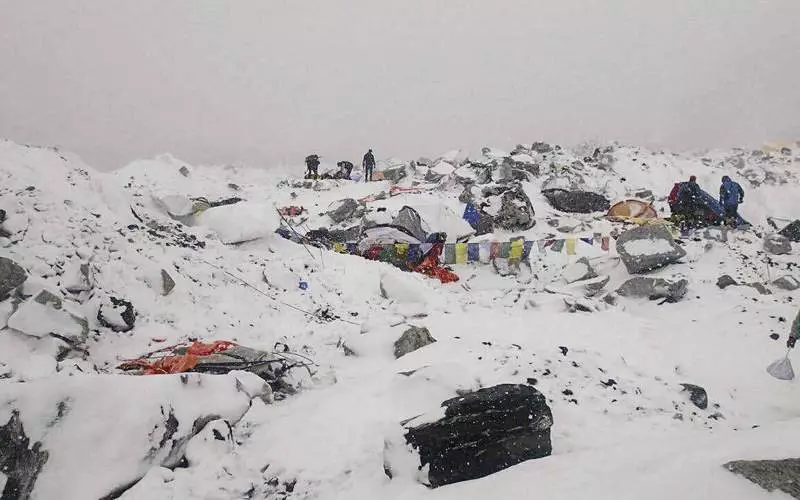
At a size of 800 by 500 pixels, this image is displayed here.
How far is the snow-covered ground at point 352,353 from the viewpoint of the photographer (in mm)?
3545

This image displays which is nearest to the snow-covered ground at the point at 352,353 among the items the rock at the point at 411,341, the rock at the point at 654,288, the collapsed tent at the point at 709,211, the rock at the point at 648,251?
the rock at the point at 411,341

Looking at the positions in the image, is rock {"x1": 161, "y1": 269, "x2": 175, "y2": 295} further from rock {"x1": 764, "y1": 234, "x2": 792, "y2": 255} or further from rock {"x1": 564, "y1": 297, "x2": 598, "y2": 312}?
rock {"x1": 764, "y1": 234, "x2": 792, "y2": 255}

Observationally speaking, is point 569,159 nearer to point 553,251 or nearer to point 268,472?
point 553,251

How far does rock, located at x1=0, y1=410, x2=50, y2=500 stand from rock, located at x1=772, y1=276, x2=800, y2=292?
1247 centimetres

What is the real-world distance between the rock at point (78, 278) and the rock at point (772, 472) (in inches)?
325

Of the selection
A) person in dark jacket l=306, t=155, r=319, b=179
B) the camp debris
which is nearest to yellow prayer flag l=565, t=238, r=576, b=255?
the camp debris


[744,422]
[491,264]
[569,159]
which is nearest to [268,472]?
[744,422]

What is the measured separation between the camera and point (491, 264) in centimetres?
1383

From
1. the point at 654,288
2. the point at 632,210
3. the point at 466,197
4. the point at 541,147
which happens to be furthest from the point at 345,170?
the point at 654,288

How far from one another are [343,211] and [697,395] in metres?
13.4

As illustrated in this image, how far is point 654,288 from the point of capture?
10164 millimetres

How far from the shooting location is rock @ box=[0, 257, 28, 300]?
6.30 m

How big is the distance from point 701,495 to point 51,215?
10100 mm

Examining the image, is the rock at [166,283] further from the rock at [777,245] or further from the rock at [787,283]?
the rock at [777,245]
